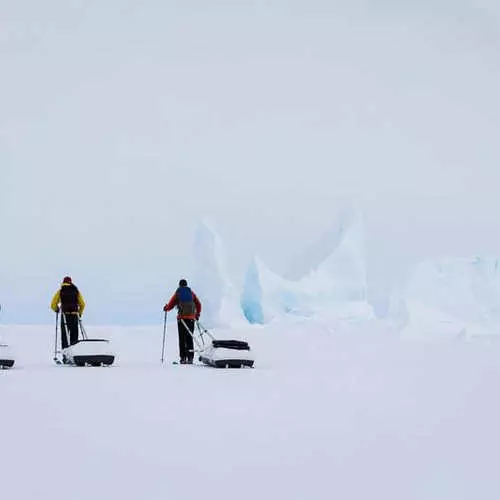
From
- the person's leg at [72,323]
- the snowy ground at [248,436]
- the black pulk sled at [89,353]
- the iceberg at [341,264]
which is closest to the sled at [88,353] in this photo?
the black pulk sled at [89,353]

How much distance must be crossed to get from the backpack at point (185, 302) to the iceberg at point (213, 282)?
1995 centimetres

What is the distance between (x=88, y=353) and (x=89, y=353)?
0.05ft

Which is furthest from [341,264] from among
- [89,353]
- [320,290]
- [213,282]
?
[89,353]

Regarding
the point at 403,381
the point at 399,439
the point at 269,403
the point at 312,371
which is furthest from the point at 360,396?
the point at 312,371

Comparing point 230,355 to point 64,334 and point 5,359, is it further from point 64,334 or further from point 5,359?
point 5,359

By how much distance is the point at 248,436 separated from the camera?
746cm

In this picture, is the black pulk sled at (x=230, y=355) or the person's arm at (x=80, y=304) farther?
the person's arm at (x=80, y=304)

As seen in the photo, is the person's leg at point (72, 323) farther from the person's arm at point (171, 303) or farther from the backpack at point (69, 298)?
the person's arm at point (171, 303)

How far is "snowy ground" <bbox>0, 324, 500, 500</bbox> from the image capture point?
555 cm

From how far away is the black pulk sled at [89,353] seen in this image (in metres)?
15.9

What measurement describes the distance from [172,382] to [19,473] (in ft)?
22.4

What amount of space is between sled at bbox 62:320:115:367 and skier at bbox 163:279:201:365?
147 cm

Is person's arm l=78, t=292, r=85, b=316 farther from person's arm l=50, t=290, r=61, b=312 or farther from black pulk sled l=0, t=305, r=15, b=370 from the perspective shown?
black pulk sled l=0, t=305, r=15, b=370

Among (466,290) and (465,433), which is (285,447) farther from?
(466,290)
